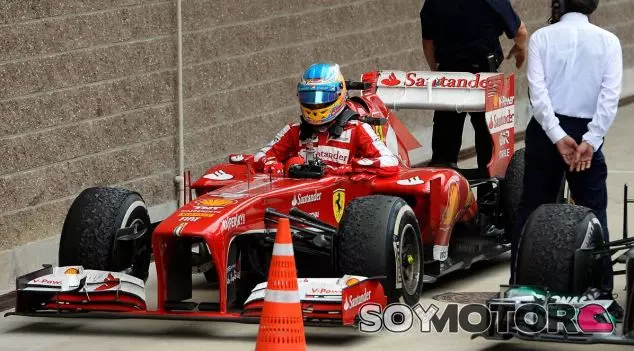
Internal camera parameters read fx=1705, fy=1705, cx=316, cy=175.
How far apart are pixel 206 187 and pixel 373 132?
116cm

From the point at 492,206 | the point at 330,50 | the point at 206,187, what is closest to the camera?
the point at 206,187

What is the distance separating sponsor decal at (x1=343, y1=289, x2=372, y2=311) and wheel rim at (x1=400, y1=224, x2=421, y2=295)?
0.68 m

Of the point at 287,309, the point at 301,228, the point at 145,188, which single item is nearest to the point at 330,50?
the point at 145,188

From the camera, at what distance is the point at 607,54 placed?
9.76 metres

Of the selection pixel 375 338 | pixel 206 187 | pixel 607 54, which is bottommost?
pixel 375 338

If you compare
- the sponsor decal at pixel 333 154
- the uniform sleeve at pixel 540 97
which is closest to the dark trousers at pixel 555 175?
the uniform sleeve at pixel 540 97

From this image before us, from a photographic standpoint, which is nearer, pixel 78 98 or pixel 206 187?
pixel 206 187

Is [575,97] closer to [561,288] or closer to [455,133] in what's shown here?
[561,288]

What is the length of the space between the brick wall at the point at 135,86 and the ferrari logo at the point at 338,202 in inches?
92.3

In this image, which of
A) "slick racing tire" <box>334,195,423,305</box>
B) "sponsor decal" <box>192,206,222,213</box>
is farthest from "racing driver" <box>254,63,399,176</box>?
"sponsor decal" <box>192,206,222,213</box>

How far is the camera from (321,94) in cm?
1110

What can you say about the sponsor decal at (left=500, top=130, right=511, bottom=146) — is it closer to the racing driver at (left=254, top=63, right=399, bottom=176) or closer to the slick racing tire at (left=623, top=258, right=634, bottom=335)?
the racing driver at (left=254, top=63, right=399, bottom=176)

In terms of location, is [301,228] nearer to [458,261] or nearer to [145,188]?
[458,261]

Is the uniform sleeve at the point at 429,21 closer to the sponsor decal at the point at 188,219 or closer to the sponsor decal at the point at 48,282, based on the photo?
the sponsor decal at the point at 188,219
